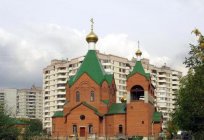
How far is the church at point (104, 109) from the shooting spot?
167 ft

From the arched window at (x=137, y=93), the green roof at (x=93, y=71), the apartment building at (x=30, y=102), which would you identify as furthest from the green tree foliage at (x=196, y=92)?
the apartment building at (x=30, y=102)

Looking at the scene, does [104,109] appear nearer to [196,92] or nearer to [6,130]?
[6,130]

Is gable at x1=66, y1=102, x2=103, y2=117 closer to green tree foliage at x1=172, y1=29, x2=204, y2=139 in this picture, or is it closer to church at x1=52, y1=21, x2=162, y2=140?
church at x1=52, y1=21, x2=162, y2=140

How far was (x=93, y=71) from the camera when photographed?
178 ft

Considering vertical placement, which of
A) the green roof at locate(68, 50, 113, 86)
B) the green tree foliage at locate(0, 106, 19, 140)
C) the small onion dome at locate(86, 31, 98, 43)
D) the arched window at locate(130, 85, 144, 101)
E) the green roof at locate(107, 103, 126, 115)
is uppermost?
the small onion dome at locate(86, 31, 98, 43)

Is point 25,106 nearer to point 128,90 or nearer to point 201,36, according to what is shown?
point 128,90

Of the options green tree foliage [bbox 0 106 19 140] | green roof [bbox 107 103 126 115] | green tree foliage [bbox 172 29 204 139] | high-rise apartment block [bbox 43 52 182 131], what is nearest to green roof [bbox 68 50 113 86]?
green roof [bbox 107 103 126 115]

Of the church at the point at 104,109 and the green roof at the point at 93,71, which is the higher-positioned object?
the green roof at the point at 93,71

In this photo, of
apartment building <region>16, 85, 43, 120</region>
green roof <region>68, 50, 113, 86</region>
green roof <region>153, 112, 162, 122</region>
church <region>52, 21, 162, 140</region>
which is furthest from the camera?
apartment building <region>16, 85, 43, 120</region>

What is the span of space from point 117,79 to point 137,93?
159ft

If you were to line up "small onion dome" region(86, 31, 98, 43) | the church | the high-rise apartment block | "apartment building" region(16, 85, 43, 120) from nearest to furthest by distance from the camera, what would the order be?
1. the church
2. "small onion dome" region(86, 31, 98, 43)
3. the high-rise apartment block
4. "apartment building" region(16, 85, 43, 120)

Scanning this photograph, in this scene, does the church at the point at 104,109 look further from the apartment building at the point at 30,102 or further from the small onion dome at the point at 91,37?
the apartment building at the point at 30,102

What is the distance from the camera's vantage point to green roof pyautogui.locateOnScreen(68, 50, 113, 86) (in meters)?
54.0

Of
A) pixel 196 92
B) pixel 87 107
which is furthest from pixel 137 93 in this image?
pixel 196 92
